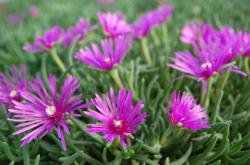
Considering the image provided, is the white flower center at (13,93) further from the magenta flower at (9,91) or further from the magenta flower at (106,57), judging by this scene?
the magenta flower at (106,57)

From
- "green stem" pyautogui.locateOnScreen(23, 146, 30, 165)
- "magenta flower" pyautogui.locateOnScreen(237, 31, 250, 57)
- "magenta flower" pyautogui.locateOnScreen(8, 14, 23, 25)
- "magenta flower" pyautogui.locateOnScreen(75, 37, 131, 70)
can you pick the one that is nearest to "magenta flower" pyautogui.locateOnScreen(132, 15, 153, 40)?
"magenta flower" pyautogui.locateOnScreen(75, 37, 131, 70)

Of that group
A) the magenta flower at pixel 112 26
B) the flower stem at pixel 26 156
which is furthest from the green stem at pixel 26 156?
the magenta flower at pixel 112 26

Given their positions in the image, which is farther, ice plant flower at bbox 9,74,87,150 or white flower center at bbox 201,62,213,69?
white flower center at bbox 201,62,213,69

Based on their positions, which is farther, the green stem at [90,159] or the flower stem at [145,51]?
the flower stem at [145,51]

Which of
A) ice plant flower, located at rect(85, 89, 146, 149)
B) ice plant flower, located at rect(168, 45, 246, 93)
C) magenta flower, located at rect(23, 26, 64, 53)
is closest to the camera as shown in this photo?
ice plant flower, located at rect(85, 89, 146, 149)

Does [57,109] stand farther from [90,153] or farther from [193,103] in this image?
[193,103]

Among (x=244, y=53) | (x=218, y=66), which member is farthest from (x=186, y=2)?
(x=218, y=66)

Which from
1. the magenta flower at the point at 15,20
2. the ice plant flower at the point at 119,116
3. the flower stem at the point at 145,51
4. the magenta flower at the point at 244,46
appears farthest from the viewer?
the magenta flower at the point at 15,20

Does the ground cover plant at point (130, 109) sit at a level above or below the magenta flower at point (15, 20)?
below

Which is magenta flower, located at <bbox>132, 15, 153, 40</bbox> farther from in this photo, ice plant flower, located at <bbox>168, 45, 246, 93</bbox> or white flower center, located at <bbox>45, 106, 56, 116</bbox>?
white flower center, located at <bbox>45, 106, 56, 116</bbox>

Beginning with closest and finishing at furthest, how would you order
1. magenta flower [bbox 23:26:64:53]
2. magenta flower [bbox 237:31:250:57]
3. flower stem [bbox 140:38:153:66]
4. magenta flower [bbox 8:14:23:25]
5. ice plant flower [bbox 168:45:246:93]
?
ice plant flower [bbox 168:45:246:93], magenta flower [bbox 237:31:250:57], magenta flower [bbox 23:26:64:53], flower stem [bbox 140:38:153:66], magenta flower [bbox 8:14:23:25]

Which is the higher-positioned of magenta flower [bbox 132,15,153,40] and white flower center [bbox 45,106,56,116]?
magenta flower [bbox 132,15,153,40]
